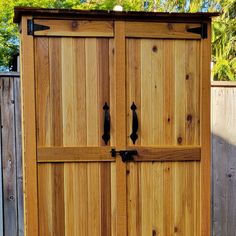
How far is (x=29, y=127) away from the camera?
7.04 feet

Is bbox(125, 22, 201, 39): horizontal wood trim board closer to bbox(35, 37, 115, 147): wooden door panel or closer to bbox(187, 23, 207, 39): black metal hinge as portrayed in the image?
bbox(187, 23, 207, 39): black metal hinge

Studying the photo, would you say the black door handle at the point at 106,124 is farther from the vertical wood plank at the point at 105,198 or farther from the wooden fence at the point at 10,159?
the wooden fence at the point at 10,159

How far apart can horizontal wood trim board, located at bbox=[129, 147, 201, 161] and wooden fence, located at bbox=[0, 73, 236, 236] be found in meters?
0.78

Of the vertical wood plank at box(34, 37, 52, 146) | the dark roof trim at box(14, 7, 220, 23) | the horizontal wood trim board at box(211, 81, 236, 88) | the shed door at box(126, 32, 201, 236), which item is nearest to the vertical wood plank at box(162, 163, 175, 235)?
the shed door at box(126, 32, 201, 236)

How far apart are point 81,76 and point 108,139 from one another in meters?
0.38

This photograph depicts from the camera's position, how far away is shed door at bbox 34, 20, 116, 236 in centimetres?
216

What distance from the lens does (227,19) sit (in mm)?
5176

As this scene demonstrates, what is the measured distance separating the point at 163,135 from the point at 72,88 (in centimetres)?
57

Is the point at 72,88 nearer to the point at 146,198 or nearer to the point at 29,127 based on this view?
the point at 29,127

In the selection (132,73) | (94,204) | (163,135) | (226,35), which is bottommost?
(94,204)

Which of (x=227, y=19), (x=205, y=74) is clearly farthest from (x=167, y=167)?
(x=227, y=19)

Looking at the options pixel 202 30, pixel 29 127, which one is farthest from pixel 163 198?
pixel 202 30

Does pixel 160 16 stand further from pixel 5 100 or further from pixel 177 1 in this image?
pixel 177 1

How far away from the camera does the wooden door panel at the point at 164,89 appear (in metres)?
2.22
